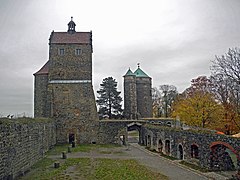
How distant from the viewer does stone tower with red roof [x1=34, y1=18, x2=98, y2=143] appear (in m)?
32.5

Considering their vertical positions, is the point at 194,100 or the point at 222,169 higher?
the point at 194,100

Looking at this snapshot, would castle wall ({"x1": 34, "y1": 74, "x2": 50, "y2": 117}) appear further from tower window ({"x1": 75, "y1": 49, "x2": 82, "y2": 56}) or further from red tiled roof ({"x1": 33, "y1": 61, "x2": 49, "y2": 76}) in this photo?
tower window ({"x1": 75, "y1": 49, "x2": 82, "y2": 56})

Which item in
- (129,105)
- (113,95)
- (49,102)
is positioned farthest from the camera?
(113,95)

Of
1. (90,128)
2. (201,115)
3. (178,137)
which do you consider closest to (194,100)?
(201,115)

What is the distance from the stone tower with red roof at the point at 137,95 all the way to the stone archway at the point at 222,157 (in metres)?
29.1

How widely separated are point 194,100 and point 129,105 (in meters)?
16.0

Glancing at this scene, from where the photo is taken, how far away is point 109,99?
51.1m

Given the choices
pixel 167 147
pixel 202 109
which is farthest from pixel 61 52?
pixel 167 147

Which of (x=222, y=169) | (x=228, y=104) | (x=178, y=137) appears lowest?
(x=222, y=169)

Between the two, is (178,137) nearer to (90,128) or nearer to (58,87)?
(90,128)

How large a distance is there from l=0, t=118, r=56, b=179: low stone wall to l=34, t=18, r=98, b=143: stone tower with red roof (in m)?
13.7

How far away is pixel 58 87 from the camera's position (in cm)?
3328

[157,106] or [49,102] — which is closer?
[49,102]

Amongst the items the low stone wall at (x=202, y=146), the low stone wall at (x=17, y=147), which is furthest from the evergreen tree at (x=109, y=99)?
the low stone wall at (x=17, y=147)
